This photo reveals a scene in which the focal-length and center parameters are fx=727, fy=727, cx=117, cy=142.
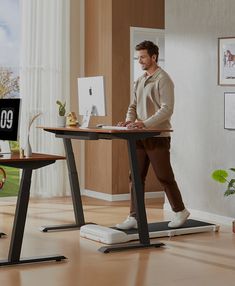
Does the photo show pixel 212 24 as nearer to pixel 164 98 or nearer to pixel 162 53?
pixel 164 98

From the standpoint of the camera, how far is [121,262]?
5.45 m

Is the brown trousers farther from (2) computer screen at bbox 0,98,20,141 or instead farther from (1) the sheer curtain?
(1) the sheer curtain

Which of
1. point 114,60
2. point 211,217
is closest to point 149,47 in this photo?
point 211,217

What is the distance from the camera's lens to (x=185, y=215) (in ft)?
22.1

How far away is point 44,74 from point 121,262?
160 inches

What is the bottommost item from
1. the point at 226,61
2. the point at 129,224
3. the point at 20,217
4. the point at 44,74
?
the point at 129,224

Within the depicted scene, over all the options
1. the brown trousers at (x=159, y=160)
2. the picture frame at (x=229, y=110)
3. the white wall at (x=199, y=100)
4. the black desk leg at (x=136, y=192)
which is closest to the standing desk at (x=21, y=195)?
the black desk leg at (x=136, y=192)

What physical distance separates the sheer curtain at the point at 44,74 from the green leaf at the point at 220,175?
2846mm

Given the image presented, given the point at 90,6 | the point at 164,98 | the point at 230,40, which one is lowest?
the point at 164,98

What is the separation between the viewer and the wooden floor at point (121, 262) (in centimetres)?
488

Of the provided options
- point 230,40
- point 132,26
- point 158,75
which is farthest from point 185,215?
point 132,26

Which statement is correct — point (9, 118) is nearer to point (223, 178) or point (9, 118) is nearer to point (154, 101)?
point (154, 101)

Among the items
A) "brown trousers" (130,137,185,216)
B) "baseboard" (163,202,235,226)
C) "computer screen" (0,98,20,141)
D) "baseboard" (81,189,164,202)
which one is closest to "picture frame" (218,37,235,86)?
"brown trousers" (130,137,185,216)

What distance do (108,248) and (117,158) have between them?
325cm
